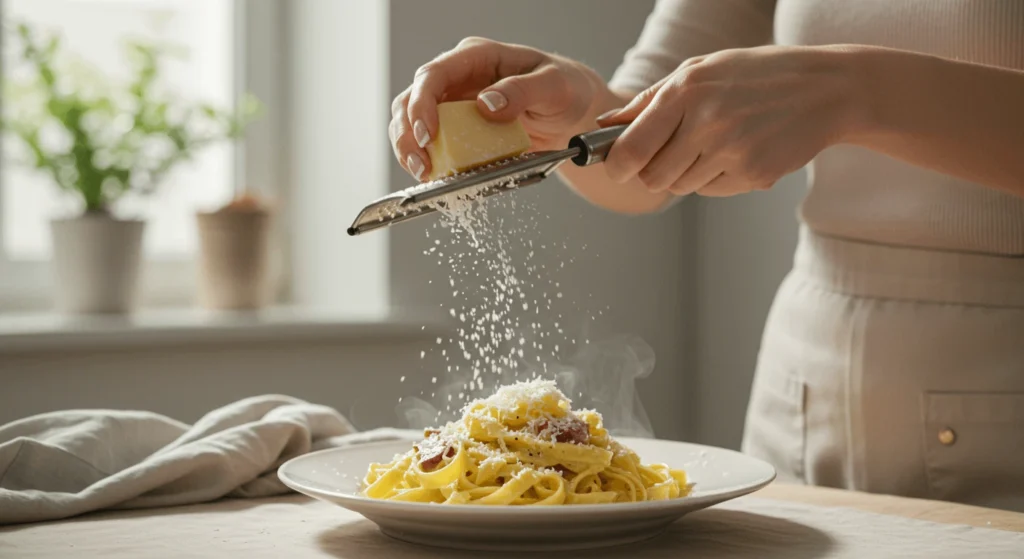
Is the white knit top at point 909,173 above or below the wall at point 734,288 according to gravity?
above

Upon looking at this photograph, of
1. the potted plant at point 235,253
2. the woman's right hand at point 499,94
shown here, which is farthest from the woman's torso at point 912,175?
the potted plant at point 235,253

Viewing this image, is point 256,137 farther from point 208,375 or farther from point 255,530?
point 255,530

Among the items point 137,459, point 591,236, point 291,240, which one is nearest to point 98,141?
point 291,240

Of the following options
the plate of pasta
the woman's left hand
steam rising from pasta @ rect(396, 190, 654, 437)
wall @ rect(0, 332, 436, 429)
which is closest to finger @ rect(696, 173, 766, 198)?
the woman's left hand

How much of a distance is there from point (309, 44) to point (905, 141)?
1.81m

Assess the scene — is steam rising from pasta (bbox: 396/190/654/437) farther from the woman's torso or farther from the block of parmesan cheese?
the block of parmesan cheese

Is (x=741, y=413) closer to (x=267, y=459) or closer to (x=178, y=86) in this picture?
(x=178, y=86)

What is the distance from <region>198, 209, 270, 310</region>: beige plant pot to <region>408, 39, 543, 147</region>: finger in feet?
4.04

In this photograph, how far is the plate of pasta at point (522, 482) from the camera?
765 mm

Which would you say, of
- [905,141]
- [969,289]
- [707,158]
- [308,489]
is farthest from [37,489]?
[969,289]

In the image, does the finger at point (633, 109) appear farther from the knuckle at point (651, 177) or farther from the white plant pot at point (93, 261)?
the white plant pot at point (93, 261)

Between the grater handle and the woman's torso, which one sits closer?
the grater handle

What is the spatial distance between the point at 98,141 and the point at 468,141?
5.09 feet

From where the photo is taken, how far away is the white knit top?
1.24 m
